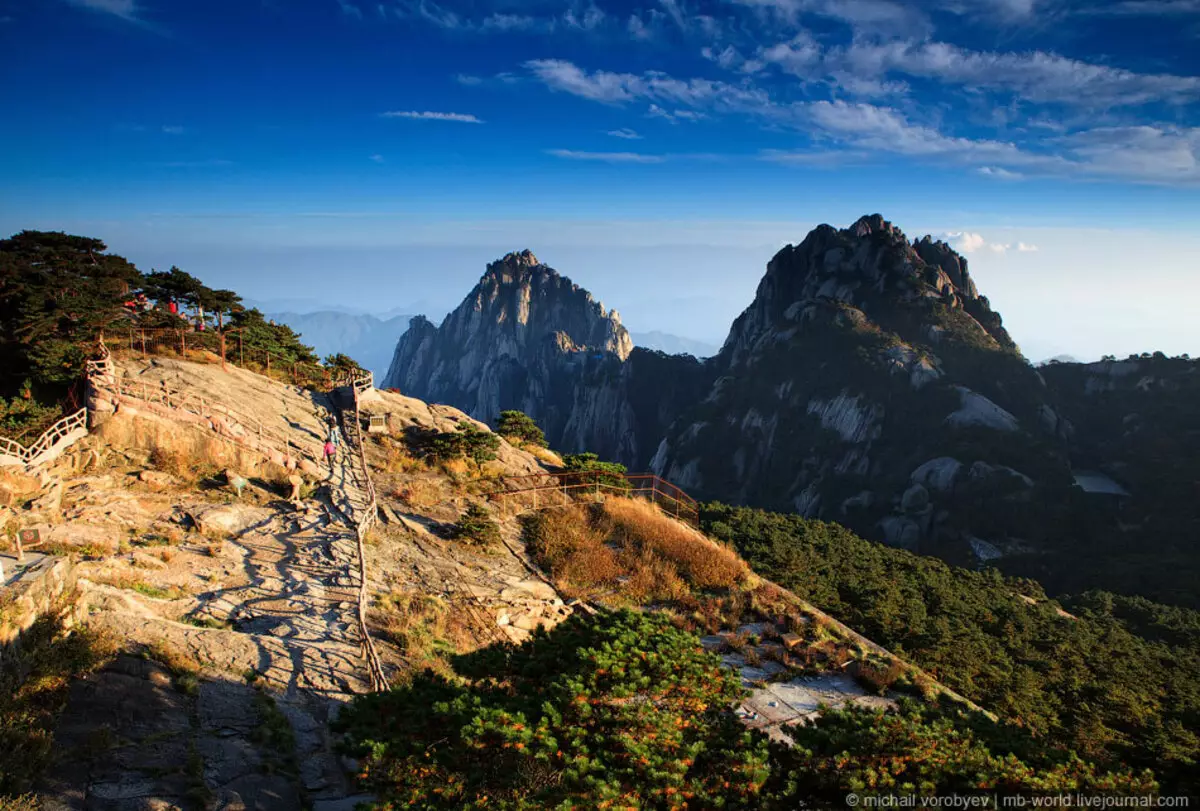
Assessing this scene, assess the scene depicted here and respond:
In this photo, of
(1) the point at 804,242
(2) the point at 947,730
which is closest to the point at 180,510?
(2) the point at 947,730

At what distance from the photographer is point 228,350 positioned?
3306 cm

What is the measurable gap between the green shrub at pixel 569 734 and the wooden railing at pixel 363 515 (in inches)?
129

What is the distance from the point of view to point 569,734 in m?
7.56

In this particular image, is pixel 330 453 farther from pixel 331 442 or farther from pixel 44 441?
pixel 44 441

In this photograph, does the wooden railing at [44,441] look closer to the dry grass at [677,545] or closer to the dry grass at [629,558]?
the dry grass at [629,558]

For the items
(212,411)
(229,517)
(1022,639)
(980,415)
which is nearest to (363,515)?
(229,517)

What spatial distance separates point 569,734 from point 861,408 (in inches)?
4371

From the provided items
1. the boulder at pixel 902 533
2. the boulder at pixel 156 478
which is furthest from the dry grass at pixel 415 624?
the boulder at pixel 902 533

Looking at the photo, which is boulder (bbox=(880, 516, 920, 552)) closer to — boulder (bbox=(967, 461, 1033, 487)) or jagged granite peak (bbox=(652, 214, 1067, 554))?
jagged granite peak (bbox=(652, 214, 1067, 554))

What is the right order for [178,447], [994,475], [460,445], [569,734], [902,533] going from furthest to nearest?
1. [994,475]
2. [902,533]
3. [460,445]
4. [178,447]
5. [569,734]

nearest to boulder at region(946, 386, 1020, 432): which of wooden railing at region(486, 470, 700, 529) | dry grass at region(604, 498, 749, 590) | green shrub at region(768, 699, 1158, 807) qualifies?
wooden railing at region(486, 470, 700, 529)

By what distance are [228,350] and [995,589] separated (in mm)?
49300

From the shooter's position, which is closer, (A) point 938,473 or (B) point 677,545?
(B) point 677,545

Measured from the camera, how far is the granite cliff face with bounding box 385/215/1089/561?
273 feet
